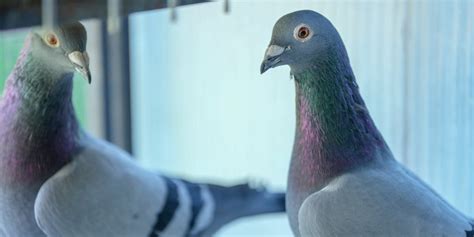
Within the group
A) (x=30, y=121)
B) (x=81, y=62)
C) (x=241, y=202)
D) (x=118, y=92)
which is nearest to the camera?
(x=81, y=62)

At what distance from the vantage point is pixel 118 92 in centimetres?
300

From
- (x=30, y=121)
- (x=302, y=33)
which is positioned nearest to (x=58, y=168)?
(x=30, y=121)

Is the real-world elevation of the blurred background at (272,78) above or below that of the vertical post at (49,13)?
below

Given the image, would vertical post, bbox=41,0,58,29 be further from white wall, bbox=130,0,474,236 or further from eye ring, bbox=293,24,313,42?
eye ring, bbox=293,24,313,42

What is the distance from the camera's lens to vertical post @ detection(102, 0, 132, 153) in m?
2.79

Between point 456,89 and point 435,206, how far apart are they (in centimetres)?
43

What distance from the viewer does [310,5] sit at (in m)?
1.84

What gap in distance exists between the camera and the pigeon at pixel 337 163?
5.60 feet

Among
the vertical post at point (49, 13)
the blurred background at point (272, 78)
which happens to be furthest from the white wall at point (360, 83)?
the vertical post at point (49, 13)

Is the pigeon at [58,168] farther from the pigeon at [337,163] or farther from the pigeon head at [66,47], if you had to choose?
the pigeon at [337,163]

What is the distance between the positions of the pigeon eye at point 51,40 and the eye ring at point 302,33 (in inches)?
23.1

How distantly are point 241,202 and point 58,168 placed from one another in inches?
30.4

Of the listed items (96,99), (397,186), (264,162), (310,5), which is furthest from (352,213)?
(96,99)

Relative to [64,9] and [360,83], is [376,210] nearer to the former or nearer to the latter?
[360,83]
